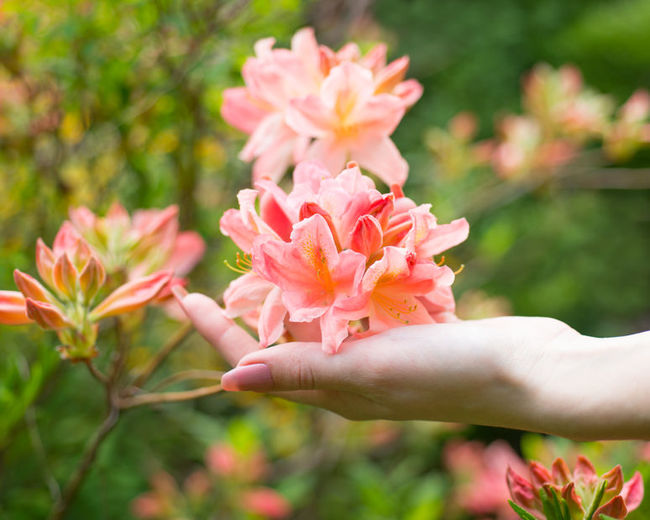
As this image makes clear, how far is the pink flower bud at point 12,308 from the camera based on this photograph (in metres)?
0.60

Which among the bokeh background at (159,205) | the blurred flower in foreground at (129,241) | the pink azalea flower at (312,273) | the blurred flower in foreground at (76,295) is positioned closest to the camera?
the pink azalea flower at (312,273)

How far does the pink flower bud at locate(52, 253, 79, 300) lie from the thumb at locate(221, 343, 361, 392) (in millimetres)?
212

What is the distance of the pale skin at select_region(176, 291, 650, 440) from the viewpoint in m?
0.51

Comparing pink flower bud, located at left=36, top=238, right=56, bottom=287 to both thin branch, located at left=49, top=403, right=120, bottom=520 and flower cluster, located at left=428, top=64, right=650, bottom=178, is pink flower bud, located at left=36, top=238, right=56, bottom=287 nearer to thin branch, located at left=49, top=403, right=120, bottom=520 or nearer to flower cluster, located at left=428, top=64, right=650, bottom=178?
thin branch, located at left=49, top=403, right=120, bottom=520

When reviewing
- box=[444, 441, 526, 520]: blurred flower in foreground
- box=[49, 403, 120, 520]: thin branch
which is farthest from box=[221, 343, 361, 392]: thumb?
box=[444, 441, 526, 520]: blurred flower in foreground

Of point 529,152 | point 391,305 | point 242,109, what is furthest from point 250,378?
point 529,152

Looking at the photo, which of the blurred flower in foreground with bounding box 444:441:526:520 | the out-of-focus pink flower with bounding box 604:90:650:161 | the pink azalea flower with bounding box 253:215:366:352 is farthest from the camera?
the out-of-focus pink flower with bounding box 604:90:650:161

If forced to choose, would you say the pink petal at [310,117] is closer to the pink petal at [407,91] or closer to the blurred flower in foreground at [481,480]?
the pink petal at [407,91]

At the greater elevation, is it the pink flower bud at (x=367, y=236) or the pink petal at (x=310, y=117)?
the pink petal at (x=310, y=117)

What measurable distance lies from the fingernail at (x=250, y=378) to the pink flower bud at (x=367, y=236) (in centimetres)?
13

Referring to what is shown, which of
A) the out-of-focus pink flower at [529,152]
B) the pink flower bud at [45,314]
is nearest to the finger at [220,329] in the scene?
the pink flower bud at [45,314]

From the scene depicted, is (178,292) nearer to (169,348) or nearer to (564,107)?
(169,348)

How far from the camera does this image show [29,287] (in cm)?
59

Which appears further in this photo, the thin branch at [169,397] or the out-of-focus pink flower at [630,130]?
the out-of-focus pink flower at [630,130]
